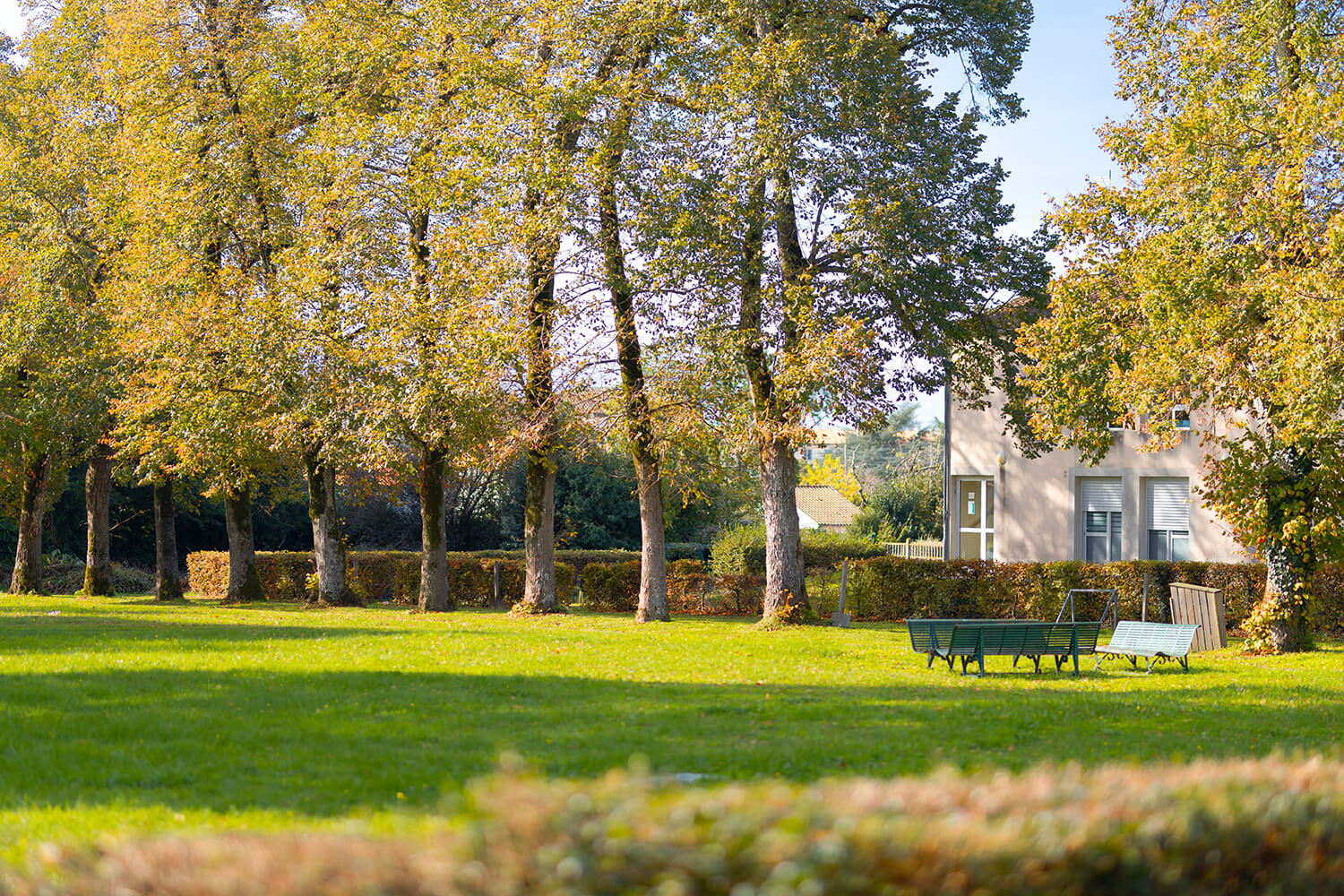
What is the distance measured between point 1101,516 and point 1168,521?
1836 millimetres

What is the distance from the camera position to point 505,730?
9992 millimetres

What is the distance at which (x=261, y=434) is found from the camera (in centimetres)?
2761

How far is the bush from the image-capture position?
103 feet

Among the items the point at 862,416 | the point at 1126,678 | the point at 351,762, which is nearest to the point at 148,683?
the point at 351,762

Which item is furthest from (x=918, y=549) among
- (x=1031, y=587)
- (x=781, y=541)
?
(x=781, y=541)

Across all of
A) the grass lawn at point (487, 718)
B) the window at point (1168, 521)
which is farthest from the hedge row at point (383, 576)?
the window at point (1168, 521)

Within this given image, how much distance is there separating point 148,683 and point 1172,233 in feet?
50.3

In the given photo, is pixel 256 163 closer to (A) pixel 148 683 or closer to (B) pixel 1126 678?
(A) pixel 148 683

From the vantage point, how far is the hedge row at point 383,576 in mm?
33312

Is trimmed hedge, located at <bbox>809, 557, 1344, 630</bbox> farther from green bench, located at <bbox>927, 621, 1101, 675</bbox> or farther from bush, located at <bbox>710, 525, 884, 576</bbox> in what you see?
green bench, located at <bbox>927, 621, 1101, 675</bbox>

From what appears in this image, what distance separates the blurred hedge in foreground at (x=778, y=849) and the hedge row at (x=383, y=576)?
27.6 meters

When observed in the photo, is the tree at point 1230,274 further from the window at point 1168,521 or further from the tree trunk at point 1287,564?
the window at point 1168,521

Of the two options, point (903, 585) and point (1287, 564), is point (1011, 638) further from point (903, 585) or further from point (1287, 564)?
point (903, 585)

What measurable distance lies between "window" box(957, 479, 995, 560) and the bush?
365cm
